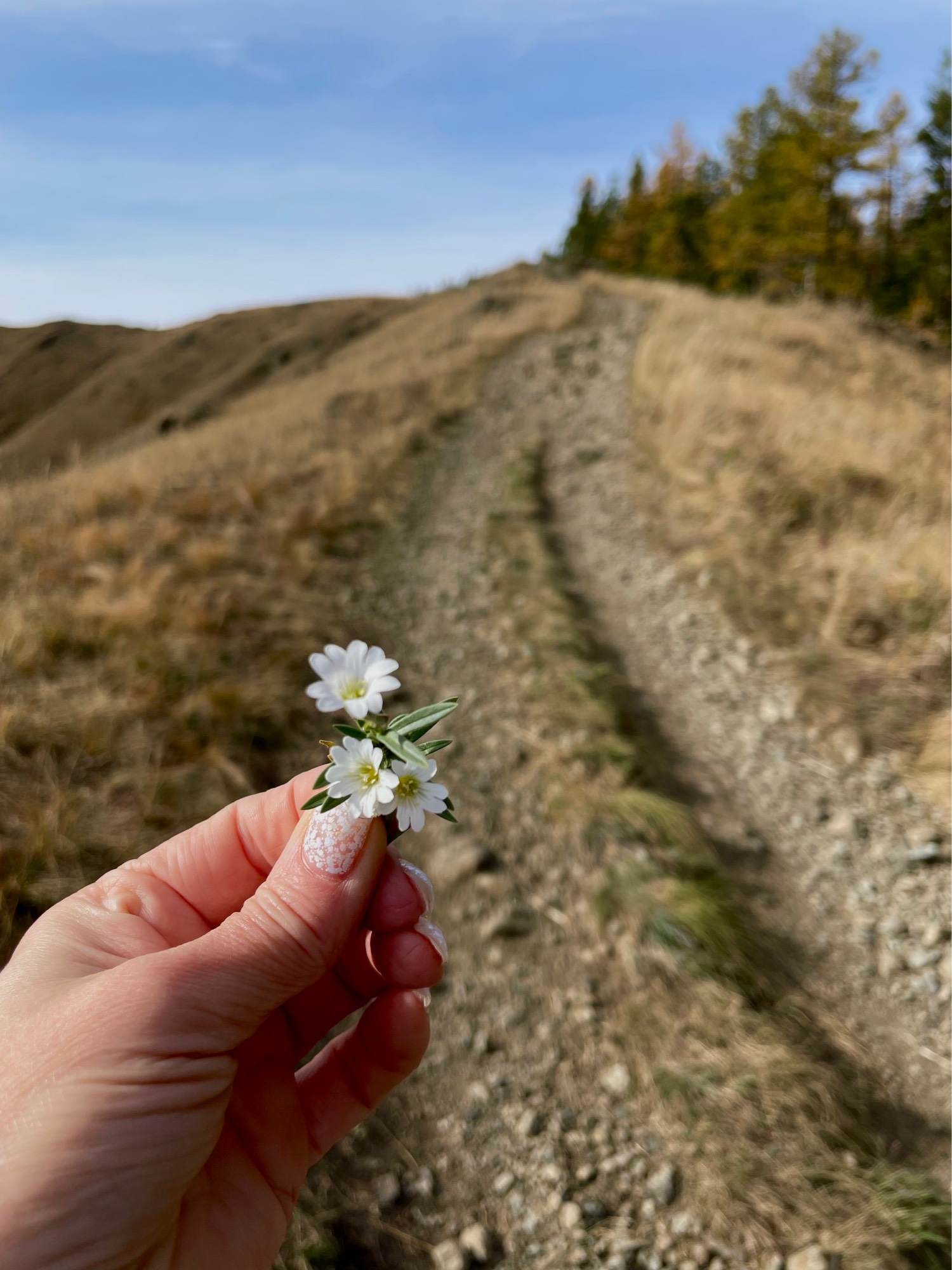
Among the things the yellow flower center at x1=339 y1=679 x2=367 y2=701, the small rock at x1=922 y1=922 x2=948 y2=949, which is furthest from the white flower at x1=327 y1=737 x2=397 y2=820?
the small rock at x1=922 y1=922 x2=948 y2=949

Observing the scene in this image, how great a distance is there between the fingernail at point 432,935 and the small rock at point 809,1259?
1781 millimetres

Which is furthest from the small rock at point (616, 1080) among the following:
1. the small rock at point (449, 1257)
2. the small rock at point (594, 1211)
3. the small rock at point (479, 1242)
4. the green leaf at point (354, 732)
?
the green leaf at point (354, 732)

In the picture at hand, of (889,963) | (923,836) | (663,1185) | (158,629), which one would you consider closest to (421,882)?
(663,1185)

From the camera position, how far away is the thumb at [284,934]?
5.17 ft

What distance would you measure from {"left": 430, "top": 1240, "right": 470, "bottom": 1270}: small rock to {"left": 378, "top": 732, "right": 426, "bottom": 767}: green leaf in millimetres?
2129

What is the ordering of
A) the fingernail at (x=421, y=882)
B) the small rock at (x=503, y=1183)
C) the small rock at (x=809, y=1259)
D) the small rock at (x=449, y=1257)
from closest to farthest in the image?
the fingernail at (x=421, y=882) < the small rock at (x=809, y=1259) < the small rock at (x=449, y=1257) < the small rock at (x=503, y=1183)

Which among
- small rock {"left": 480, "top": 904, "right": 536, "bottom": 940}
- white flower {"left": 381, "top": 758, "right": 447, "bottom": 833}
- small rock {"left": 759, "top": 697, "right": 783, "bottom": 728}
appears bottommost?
small rock {"left": 480, "top": 904, "right": 536, "bottom": 940}

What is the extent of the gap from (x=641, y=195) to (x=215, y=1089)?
50.3m

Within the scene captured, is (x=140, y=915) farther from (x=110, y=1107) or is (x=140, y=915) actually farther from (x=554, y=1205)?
(x=554, y=1205)

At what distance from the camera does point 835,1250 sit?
2.49 meters

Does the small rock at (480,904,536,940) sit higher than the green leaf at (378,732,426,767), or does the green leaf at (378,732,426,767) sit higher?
the green leaf at (378,732,426,767)

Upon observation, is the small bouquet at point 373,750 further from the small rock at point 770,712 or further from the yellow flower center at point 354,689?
the small rock at point 770,712

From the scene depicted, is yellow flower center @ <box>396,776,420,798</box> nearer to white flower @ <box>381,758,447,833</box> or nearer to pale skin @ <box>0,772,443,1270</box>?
white flower @ <box>381,758,447,833</box>

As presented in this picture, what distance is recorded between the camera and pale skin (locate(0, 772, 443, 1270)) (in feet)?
4.66
